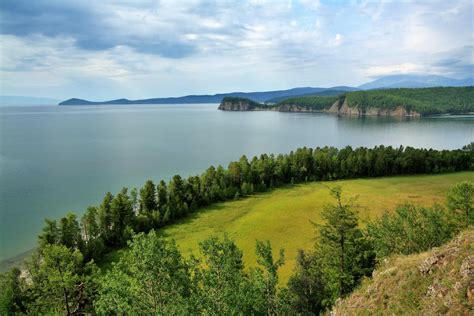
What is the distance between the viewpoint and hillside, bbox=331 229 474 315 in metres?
9.29

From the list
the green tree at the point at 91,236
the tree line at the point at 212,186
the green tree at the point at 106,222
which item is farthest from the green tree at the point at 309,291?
the green tree at the point at 106,222

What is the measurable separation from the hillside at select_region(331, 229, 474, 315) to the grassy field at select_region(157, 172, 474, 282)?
50.2 ft

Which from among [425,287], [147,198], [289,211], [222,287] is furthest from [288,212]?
[222,287]

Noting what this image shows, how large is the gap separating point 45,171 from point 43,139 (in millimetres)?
52699

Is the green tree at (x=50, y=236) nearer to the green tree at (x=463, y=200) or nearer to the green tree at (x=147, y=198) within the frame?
the green tree at (x=147, y=198)

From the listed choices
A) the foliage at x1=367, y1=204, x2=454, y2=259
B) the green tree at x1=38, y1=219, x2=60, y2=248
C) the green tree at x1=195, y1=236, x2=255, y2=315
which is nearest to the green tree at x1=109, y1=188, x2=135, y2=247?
the green tree at x1=38, y1=219, x2=60, y2=248

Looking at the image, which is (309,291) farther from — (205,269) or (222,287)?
(222,287)

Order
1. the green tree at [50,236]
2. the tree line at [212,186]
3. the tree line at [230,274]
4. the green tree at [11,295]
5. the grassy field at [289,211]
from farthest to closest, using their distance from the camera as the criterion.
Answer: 1. the grassy field at [289,211]
2. the tree line at [212,186]
3. the green tree at [50,236]
4. the green tree at [11,295]
5. the tree line at [230,274]

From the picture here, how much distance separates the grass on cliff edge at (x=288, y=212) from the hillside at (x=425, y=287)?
15.3 m

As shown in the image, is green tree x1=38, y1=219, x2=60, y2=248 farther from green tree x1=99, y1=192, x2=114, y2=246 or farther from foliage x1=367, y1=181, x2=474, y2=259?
foliage x1=367, y1=181, x2=474, y2=259

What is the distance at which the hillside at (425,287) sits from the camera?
9.29m

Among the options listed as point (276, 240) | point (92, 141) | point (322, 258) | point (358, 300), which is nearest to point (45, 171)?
point (92, 141)

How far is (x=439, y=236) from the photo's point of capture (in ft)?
60.5

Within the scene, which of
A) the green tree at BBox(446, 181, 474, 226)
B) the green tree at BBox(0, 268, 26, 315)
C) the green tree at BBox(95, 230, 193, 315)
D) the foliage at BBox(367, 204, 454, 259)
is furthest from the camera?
the green tree at BBox(446, 181, 474, 226)
